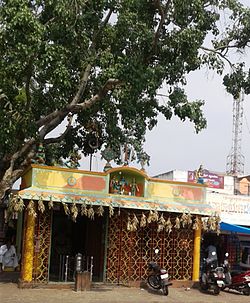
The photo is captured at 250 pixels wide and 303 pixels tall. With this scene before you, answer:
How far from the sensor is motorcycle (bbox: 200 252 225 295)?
12688mm

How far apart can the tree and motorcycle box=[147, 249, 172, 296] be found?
3.95m

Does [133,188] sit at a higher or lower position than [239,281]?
higher

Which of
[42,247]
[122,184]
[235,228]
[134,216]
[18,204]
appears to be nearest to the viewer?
[18,204]

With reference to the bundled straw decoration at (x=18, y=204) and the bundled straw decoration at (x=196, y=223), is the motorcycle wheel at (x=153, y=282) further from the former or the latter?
the bundled straw decoration at (x=18, y=204)

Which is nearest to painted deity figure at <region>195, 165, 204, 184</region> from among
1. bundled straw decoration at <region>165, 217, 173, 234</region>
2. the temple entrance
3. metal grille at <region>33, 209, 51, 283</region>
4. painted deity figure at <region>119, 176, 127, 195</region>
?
bundled straw decoration at <region>165, 217, 173, 234</region>

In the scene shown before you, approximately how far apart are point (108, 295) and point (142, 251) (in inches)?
77.6

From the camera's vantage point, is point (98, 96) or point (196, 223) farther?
point (196, 223)

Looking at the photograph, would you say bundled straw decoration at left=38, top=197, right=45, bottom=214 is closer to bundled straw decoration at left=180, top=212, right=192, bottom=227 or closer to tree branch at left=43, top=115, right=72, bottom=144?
tree branch at left=43, top=115, right=72, bottom=144

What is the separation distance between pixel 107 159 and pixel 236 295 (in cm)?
518

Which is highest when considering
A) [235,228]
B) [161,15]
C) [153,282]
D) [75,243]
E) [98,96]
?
[161,15]

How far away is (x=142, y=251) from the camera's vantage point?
13.4 m

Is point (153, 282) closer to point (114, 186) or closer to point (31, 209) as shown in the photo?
point (114, 186)

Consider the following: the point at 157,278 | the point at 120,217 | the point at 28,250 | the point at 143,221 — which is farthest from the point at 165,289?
the point at 28,250

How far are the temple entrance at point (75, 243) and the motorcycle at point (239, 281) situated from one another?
11.5 ft
